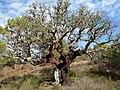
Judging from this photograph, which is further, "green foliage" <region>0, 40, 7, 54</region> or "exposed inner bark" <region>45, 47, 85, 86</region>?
"green foliage" <region>0, 40, 7, 54</region>

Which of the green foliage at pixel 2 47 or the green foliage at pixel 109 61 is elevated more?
the green foliage at pixel 2 47

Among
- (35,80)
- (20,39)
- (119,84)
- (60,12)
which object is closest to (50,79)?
(35,80)

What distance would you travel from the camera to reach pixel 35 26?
25.3m

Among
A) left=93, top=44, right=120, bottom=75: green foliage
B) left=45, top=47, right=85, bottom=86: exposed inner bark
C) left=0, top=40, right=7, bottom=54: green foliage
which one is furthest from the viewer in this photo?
left=0, top=40, right=7, bottom=54: green foliage

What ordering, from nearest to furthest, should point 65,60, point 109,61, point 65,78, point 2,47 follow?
point 65,78, point 65,60, point 2,47, point 109,61

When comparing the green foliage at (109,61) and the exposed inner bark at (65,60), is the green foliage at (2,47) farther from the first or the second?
the green foliage at (109,61)

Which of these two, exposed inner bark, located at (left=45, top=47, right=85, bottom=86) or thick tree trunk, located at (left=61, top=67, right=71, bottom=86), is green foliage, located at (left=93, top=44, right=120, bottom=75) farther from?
thick tree trunk, located at (left=61, top=67, right=71, bottom=86)

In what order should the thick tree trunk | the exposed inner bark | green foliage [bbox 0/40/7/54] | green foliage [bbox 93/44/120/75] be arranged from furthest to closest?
green foliage [bbox 0/40/7/54] < green foliage [bbox 93/44/120/75] < the exposed inner bark < the thick tree trunk

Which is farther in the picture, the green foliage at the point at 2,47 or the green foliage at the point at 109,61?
the green foliage at the point at 2,47

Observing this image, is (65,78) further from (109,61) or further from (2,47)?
(2,47)

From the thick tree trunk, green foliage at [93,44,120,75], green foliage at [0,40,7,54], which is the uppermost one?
green foliage at [0,40,7,54]

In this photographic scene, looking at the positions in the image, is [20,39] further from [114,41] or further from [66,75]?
[114,41]

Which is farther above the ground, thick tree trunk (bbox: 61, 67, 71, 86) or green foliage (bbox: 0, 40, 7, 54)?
green foliage (bbox: 0, 40, 7, 54)

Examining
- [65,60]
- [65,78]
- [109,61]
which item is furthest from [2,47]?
[109,61]
